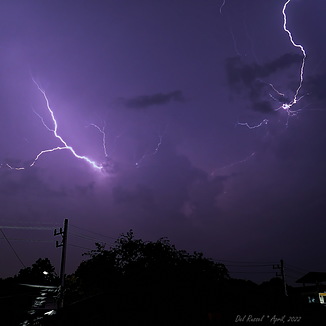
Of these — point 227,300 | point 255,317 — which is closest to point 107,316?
point 227,300

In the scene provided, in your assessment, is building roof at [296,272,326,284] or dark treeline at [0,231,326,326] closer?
dark treeline at [0,231,326,326]

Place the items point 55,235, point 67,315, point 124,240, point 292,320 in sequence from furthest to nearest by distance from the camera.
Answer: point 124,240 → point 55,235 → point 292,320 → point 67,315

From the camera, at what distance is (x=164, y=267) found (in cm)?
2725

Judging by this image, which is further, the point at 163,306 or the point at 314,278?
the point at 314,278

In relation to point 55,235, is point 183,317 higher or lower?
lower

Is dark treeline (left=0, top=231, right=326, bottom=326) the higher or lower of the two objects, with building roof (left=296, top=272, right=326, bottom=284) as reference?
lower

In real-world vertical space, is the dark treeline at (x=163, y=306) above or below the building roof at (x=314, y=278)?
below

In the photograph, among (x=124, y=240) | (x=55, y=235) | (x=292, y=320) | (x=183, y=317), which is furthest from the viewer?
(x=124, y=240)

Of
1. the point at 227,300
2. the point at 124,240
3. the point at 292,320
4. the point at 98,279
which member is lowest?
the point at 292,320

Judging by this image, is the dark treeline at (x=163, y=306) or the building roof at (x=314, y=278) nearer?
the dark treeline at (x=163, y=306)

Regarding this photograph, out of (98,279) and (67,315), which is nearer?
(67,315)

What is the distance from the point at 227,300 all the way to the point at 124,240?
19.1 m

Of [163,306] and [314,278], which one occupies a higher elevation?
[314,278]

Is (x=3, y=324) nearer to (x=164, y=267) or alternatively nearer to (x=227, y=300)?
(x=227, y=300)
